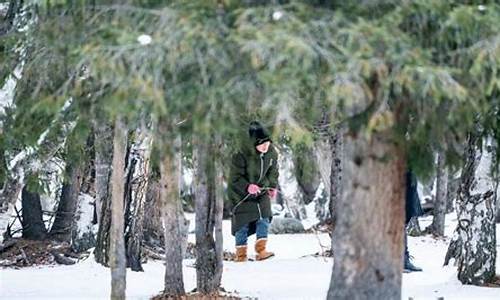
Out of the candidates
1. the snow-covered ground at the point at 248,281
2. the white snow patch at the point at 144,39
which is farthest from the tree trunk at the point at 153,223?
the white snow patch at the point at 144,39

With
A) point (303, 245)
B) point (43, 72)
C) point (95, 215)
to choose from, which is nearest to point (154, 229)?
point (95, 215)

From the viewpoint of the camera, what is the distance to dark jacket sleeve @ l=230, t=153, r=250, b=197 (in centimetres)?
1190

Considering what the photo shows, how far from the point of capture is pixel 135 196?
1184 cm

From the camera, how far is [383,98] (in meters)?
5.79

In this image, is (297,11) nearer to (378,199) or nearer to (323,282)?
(378,199)

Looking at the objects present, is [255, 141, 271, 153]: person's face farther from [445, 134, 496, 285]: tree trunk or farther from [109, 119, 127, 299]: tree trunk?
[109, 119, 127, 299]: tree trunk

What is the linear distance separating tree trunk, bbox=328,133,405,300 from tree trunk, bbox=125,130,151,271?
4.61 meters

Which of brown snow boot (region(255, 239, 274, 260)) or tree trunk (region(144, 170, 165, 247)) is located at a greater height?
tree trunk (region(144, 170, 165, 247))

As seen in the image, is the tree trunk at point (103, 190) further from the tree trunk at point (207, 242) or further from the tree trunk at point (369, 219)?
the tree trunk at point (369, 219)

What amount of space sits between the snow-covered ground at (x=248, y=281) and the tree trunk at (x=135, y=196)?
279mm

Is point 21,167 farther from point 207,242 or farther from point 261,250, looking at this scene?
point 261,250

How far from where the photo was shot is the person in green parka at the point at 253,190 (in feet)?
38.6

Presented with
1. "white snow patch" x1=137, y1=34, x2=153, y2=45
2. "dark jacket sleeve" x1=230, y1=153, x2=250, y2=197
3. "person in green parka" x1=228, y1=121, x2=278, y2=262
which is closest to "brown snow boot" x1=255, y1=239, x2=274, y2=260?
"person in green parka" x1=228, y1=121, x2=278, y2=262

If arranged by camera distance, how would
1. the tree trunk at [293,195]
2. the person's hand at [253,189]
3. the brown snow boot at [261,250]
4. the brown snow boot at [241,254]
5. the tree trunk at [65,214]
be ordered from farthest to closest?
the tree trunk at [293,195] < the tree trunk at [65,214] < the brown snow boot at [261,250] < the brown snow boot at [241,254] < the person's hand at [253,189]
